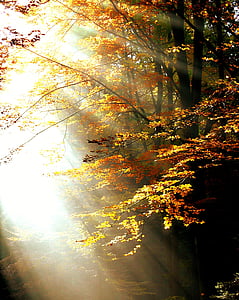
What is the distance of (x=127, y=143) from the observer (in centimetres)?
454

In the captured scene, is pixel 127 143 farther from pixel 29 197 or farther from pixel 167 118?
pixel 29 197

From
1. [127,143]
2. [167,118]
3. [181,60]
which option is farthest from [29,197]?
[127,143]

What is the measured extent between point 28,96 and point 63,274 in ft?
30.4

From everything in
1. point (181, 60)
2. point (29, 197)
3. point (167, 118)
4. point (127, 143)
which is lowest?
point (127, 143)

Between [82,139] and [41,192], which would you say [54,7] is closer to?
[82,139]

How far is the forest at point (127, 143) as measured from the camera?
4.61m

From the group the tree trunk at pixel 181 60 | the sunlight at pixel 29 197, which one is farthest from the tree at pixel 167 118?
the sunlight at pixel 29 197

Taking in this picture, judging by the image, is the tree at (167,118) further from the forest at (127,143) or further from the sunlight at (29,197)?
the sunlight at (29,197)

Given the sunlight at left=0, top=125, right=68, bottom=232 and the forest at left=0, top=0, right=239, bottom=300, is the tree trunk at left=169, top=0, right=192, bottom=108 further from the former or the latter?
the sunlight at left=0, top=125, right=68, bottom=232

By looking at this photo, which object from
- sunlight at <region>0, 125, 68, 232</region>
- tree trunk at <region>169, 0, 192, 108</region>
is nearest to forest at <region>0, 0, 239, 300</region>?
tree trunk at <region>169, 0, 192, 108</region>

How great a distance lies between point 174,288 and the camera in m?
8.95

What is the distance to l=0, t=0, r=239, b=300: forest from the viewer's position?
461cm

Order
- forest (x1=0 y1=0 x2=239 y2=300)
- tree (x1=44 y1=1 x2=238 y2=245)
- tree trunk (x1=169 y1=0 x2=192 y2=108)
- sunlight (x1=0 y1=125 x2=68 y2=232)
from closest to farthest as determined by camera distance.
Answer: tree (x1=44 y1=1 x2=238 y2=245) → forest (x1=0 y1=0 x2=239 y2=300) → tree trunk (x1=169 y1=0 x2=192 y2=108) → sunlight (x1=0 y1=125 x2=68 y2=232)

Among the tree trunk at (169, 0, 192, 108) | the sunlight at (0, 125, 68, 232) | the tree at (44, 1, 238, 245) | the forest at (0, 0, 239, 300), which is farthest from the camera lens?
the sunlight at (0, 125, 68, 232)
